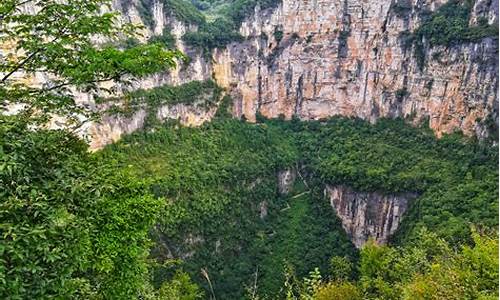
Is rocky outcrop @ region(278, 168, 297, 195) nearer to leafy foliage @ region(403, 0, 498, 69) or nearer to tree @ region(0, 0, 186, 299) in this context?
leafy foliage @ region(403, 0, 498, 69)

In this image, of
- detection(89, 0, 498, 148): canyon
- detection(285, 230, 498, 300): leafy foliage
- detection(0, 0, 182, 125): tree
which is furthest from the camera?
detection(89, 0, 498, 148): canyon

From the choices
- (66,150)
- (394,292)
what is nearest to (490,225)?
(394,292)

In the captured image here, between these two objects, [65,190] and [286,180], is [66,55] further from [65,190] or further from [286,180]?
[286,180]

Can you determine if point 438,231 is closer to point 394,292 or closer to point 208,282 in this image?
point 394,292

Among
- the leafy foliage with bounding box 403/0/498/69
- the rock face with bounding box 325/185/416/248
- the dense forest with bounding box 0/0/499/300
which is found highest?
the leafy foliage with bounding box 403/0/498/69

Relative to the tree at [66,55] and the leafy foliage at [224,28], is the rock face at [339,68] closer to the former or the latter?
the leafy foliage at [224,28]

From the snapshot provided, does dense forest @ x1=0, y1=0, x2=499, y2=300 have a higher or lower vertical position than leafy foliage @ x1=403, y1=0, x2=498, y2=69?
lower

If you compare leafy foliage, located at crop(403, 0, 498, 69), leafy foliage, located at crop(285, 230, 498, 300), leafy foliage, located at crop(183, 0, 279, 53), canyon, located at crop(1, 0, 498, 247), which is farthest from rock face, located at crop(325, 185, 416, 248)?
leafy foliage, located at crop(183, 0, 279, 53)
